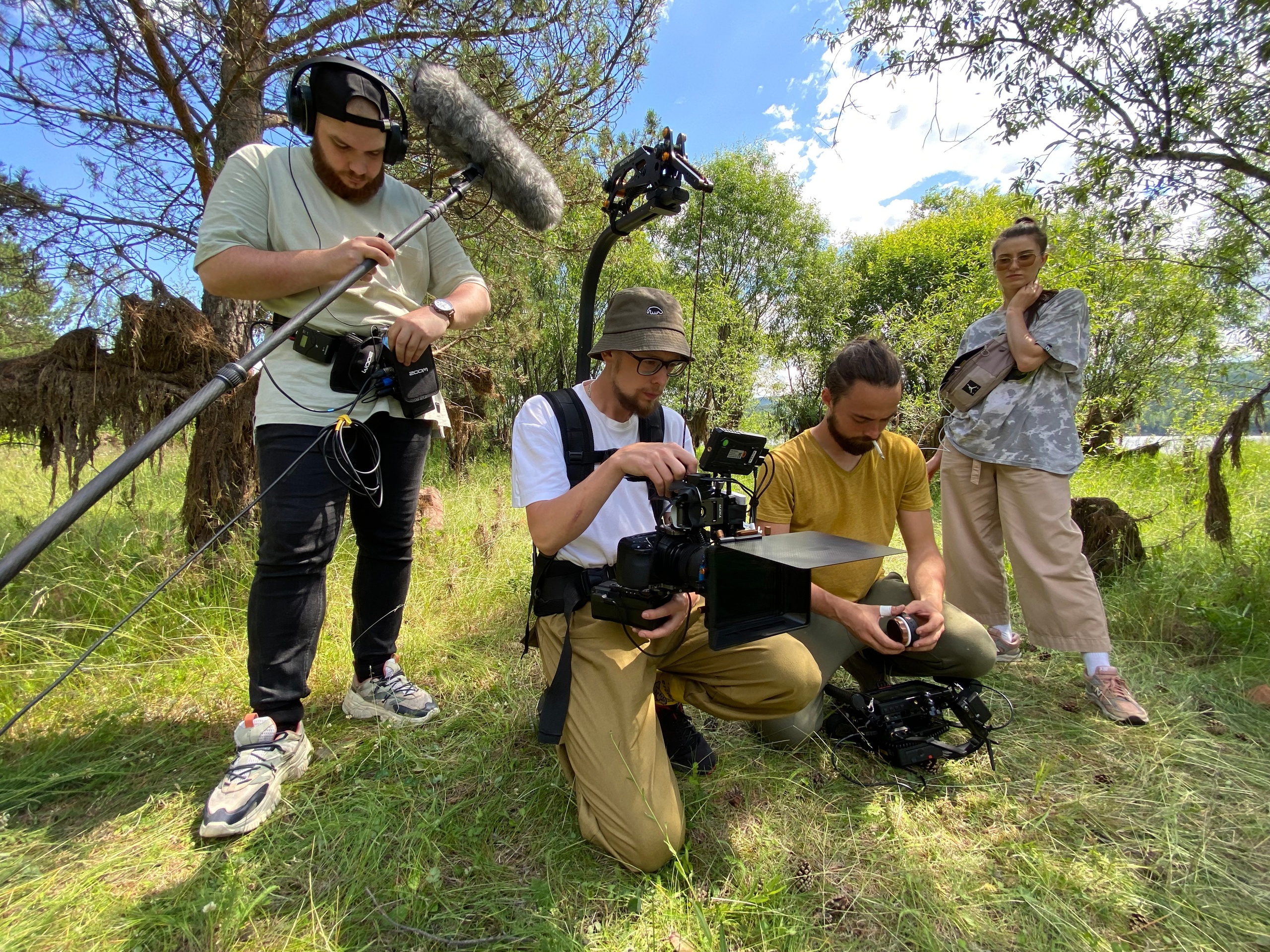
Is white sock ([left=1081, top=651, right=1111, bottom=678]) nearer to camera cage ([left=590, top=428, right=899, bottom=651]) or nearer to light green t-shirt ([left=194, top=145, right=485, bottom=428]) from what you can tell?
camera cage ([left=590, top=428, right=899, bottom=651])

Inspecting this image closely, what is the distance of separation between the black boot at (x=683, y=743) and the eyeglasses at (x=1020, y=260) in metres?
2.67

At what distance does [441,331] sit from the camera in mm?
2092

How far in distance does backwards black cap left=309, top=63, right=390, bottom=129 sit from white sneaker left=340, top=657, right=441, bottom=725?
2.03 meters

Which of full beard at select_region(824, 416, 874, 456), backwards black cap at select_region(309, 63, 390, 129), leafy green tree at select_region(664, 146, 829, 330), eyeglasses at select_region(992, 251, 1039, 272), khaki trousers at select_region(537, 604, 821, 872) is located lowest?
khaki trousers at select_region(537, 604, 821, 872)

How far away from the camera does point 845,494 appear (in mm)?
2543

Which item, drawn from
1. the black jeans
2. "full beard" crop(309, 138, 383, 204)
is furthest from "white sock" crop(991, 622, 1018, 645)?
"full beard" crop(309, 138, 383, 204)

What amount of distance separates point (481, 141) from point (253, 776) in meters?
2.39

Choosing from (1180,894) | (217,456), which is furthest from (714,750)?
(217,456)

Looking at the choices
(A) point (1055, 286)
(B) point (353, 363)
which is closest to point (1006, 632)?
(B) point (353, 363)

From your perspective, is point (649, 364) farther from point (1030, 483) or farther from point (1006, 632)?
point (1006, 632)

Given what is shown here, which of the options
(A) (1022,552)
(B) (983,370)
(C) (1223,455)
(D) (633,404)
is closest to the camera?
(D) (633,404)

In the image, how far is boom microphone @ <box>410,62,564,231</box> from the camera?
232 centimetres

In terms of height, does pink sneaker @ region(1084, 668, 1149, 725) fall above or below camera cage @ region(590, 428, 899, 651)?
below

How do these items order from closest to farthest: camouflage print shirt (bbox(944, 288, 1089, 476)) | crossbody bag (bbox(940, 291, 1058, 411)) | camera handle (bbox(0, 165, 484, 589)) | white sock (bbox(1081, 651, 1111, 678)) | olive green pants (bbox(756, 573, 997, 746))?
camera handle (bbox(0, 165, 484, 589)) < olive green pants (bbox(756, 573, 997, 746)) < white sock (bbox(1081, 651, 1111, 678)) < camouflage print shirt (bbox(944, 288, 1089, 476)) < crossbody bag (bbox(940, 291, 1058, 411))
